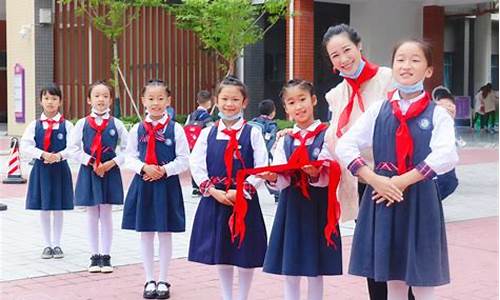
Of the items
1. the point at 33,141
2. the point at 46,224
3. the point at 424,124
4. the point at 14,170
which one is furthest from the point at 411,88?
the point at 14,170

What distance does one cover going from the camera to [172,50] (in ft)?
74.2

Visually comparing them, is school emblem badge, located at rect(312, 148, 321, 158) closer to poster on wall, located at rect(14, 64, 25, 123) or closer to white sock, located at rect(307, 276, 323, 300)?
white sock, located at rect(307, 276, 323, 300)

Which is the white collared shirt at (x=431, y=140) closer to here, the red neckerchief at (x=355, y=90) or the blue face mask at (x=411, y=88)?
the blue face mask at (x=411, y=88)

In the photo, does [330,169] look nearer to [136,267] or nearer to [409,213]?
[409,213]

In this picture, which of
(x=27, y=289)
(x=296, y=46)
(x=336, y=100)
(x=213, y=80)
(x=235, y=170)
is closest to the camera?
(x=336, y=100)

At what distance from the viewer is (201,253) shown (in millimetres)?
5191

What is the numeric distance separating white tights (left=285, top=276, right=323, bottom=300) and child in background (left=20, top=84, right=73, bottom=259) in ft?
10.3

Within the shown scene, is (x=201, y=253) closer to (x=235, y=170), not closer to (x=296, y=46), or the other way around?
(x=235, y=170)

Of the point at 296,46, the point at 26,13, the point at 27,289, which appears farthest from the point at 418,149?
the point at 26,13

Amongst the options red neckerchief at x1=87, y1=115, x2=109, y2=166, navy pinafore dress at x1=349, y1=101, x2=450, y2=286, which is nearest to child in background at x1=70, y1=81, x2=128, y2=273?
red neckerchief at x1=87, y1=115, x2=109, y2=166

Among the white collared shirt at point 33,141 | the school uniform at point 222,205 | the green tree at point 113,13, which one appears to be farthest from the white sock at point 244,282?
the green tree at point 113,13

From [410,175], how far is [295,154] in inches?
37.8

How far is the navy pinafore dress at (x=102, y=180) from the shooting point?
6758 mm

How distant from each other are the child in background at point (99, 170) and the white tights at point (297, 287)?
2.40 meters
